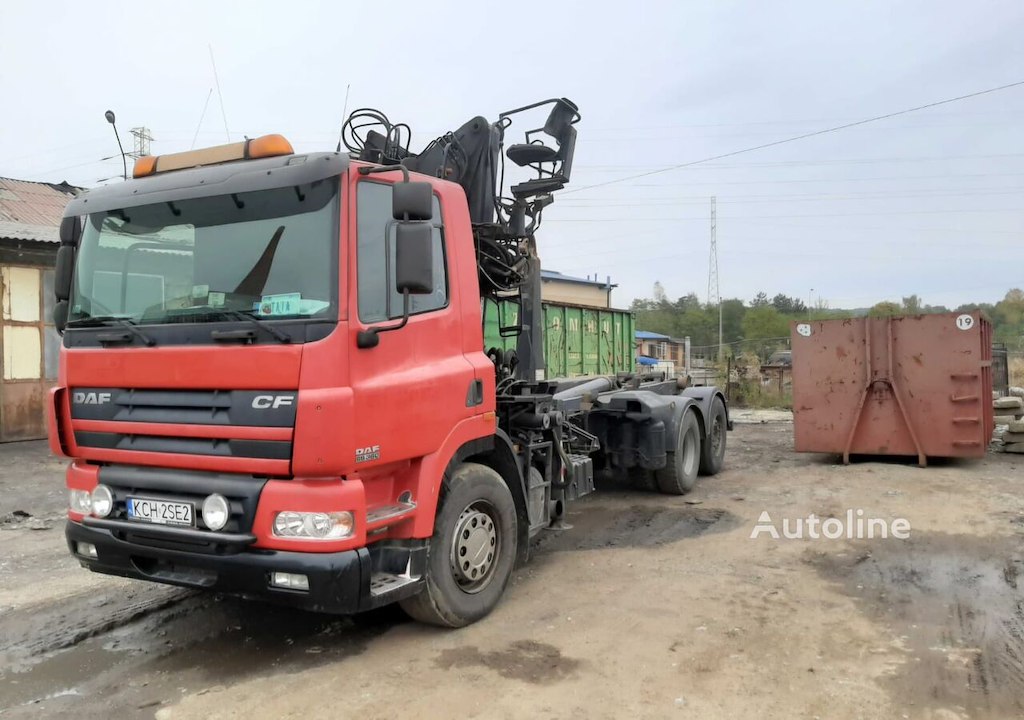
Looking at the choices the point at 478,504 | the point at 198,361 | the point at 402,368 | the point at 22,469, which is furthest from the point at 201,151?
the point at 22,469

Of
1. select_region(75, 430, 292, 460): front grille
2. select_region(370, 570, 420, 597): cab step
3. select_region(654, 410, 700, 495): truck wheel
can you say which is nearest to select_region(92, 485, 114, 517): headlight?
select_region(75, 430, 292, 460): front grille

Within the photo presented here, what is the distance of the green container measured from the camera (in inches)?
469

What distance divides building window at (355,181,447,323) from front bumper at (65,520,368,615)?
119 centimetres

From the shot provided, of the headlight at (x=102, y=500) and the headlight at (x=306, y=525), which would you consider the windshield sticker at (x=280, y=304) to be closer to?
the headlight at (x=306, y=525)

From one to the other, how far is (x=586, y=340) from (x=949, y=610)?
330 inches

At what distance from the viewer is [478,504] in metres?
4.68

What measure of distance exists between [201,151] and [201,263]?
31.0 inches

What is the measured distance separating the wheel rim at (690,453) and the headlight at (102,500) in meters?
6.04

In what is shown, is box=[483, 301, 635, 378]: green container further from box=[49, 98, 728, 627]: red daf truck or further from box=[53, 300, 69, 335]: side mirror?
box=[53, 300, 69, 335]: side mirror

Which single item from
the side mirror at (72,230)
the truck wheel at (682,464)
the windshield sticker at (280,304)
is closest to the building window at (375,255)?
the windshield sticker at (280,304)

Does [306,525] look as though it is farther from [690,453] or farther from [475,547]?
[690,453]

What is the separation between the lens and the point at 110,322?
13.5 ft

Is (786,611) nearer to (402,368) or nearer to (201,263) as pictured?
(402,368)

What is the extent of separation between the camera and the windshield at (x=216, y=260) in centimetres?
374
